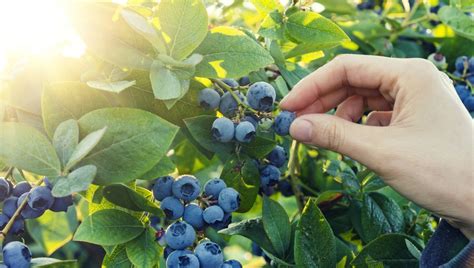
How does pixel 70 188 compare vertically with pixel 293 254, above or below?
above

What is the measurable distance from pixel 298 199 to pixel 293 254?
1.03ft

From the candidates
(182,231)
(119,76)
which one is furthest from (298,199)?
(119,76)

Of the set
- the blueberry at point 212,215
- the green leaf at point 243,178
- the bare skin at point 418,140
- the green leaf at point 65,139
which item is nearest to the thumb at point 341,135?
the bare skin at point 418,140

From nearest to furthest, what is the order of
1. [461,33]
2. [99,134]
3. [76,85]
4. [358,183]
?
[99,134]
[76,85]
[358,183]
[461,33]

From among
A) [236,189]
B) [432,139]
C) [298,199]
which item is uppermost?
[432,139]

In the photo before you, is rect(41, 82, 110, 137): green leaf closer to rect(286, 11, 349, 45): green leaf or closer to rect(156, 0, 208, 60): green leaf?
rect(156, 0, 208, 60): green leaf

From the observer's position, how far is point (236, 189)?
43.9 inches

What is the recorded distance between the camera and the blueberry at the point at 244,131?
1.01m

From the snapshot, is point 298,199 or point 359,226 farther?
point 298,199

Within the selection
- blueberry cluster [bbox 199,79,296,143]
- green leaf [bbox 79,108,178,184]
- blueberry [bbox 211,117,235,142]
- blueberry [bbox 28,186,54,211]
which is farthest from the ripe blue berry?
blueberry [bbox 28,186,54,211]

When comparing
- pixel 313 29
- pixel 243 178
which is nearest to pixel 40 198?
pixel 243 178

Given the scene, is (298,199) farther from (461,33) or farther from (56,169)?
(56,169)

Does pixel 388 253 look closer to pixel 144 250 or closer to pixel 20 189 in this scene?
pixel 144 250

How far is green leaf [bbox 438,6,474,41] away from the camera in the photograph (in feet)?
5.09
